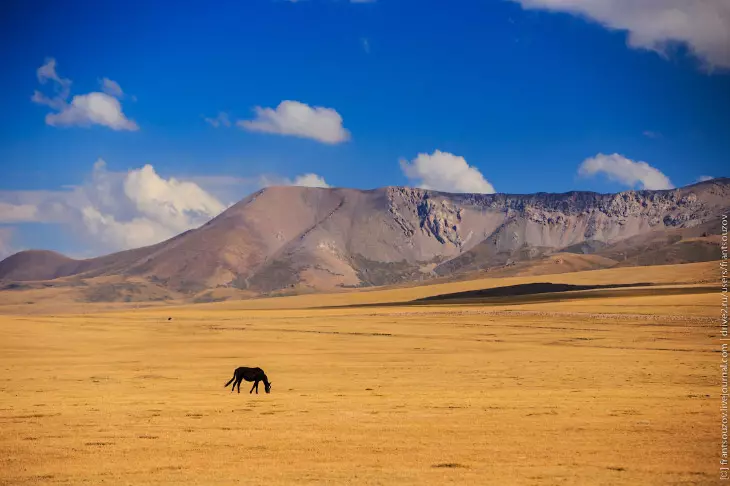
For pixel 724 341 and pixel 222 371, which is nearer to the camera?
pixel 222 371

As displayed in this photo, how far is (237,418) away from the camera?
66.5 ft

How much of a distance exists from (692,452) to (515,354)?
27.4m

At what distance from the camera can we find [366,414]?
2061 centimetres

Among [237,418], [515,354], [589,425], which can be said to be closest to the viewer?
[589,425]

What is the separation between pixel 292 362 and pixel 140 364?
24.4 ft

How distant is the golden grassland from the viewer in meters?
13.8

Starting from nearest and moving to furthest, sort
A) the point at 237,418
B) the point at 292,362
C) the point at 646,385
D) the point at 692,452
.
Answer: the point at 692,452 → the point at 237,418 → the point at 646,385 → the point at 292,362

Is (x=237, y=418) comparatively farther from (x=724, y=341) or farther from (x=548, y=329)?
(x=548, y=329)

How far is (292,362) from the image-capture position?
38.7 metres

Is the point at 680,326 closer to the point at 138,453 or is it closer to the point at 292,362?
the point at 292,362

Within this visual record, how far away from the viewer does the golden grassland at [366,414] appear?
1383 centimetres

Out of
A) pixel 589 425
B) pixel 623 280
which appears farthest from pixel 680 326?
pixel 623 280

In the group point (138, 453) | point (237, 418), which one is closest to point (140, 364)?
point (237, 418)

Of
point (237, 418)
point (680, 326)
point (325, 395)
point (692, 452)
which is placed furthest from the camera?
point (680, 326)
